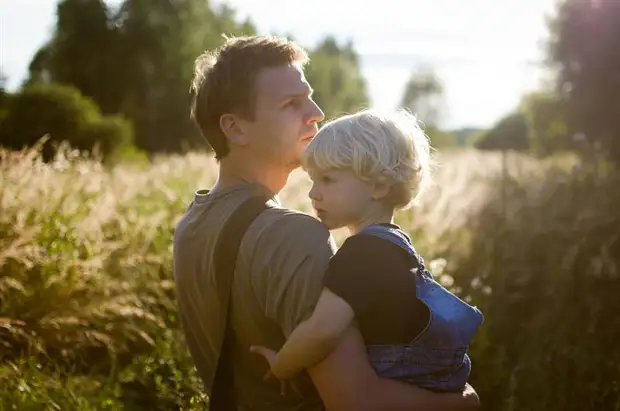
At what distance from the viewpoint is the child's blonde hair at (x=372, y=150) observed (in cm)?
227

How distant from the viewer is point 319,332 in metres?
1.94

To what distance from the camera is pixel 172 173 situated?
10734 mm

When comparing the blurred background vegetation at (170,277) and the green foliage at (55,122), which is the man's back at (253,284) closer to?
the blurred background vegetation at (170,277)

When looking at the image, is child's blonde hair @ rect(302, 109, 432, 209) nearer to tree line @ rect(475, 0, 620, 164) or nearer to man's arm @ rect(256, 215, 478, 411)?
man's arm @ rect(256, 215, 478, 411)

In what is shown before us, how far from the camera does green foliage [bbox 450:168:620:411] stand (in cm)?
540

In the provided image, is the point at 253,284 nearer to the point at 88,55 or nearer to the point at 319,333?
the point at 319,333

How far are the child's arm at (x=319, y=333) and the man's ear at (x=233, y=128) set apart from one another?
587mm

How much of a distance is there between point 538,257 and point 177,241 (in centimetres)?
539

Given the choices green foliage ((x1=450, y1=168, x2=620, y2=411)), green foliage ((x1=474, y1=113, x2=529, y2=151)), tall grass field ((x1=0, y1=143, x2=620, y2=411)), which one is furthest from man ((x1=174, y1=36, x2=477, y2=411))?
green foliage ((x1=474, y1=113, x2=529, y2=151))

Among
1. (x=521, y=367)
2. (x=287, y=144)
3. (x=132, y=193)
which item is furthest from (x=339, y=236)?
(x=287, y=144)

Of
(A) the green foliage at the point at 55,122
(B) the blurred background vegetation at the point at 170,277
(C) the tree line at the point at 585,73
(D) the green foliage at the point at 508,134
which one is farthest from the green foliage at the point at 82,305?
(D) the green foliage at the point at 508,134

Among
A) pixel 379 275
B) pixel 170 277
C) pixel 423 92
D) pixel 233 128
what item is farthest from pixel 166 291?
pixel 423 92

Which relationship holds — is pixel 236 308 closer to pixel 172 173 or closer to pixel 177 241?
pixel 177 241

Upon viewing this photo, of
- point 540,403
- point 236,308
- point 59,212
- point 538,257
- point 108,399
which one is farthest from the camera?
point 538,257
